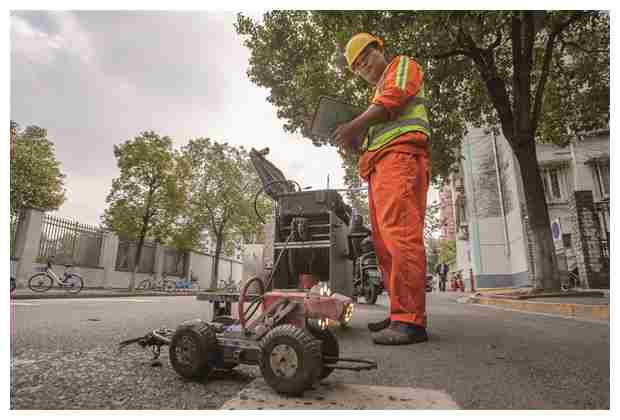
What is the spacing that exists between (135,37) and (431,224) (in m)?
25.4

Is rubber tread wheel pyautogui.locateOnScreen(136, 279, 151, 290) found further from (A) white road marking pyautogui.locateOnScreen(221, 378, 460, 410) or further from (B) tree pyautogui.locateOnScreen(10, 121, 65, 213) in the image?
(A) white road marking pyautogui.locateOnScreen(221, 378, 460, 410)

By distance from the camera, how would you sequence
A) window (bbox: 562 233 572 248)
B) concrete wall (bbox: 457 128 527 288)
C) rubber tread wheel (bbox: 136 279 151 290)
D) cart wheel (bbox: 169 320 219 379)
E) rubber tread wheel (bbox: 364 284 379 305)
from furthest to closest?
rubber tread wheel (bbox: 136 279 151 290), concrete wall (bbox: 457 128 527 288), window (bbox: 562 233 572 248), rubber tread wheel (bbox: 364 284 379 305), cart wheel (bbox: 169 320 219 379)

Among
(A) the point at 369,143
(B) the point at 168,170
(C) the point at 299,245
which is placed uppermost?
(B) the point at 168,170

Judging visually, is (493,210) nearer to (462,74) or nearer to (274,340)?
(462,74)

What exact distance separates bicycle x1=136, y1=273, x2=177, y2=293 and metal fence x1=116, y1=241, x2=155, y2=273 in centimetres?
68

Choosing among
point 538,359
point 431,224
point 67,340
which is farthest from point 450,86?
point 431,224

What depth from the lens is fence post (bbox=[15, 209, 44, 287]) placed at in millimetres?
10922

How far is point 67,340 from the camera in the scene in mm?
1913

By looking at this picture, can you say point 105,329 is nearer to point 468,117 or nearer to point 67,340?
point 67,340

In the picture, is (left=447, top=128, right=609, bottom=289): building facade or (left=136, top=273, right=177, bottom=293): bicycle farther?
(left=136, top=273, right=177, bottom=293): bicycle

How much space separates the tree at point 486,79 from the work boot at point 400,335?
4.62 meters

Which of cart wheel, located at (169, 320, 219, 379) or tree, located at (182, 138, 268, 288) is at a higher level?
tree, located at (182, 138, 268, 288)

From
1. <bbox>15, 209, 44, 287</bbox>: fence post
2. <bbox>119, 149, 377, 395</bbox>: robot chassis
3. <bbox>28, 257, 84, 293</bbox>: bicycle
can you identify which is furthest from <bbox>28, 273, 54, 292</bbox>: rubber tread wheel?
<bbox>119, 149, 377, 395</bbox>: robot chassis

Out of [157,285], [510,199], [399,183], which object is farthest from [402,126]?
[157,285]
